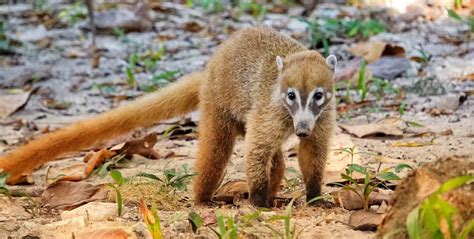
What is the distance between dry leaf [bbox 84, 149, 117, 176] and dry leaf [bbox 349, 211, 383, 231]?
2142mm

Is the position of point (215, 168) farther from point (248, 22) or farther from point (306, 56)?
point (248, 22)

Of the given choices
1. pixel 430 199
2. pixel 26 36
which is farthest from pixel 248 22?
pixel 430 199

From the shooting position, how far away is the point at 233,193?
4.41m

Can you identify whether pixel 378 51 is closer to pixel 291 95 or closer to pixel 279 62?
pixel 279 62

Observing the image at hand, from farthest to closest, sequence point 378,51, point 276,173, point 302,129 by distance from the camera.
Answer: point 378,51 < point 276,173 < point 302,129

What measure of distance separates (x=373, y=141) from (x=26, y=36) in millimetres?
6296

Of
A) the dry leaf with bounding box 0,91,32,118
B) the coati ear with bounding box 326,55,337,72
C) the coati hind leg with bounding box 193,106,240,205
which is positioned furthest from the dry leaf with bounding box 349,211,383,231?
the dry leaf with bounding box 0,91,32,118

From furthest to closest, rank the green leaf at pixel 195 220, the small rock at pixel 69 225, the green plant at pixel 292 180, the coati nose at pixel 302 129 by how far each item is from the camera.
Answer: the green plant at pixel 292 180 < the coati nose at pixel 302 129 < the small rock at pixel 69 225 < the green leaf at pixel 195 220

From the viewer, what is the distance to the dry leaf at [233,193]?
171 inches

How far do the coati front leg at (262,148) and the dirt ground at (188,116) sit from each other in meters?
0.13

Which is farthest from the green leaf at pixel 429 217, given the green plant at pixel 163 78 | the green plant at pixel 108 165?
the green plant at pixel 163 78

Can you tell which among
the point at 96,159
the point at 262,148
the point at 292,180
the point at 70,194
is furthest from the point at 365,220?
the point at 96,159

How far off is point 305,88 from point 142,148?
5.61ft

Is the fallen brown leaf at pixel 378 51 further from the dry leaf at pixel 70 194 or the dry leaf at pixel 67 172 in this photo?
the dry leaf at pixel 70 194
